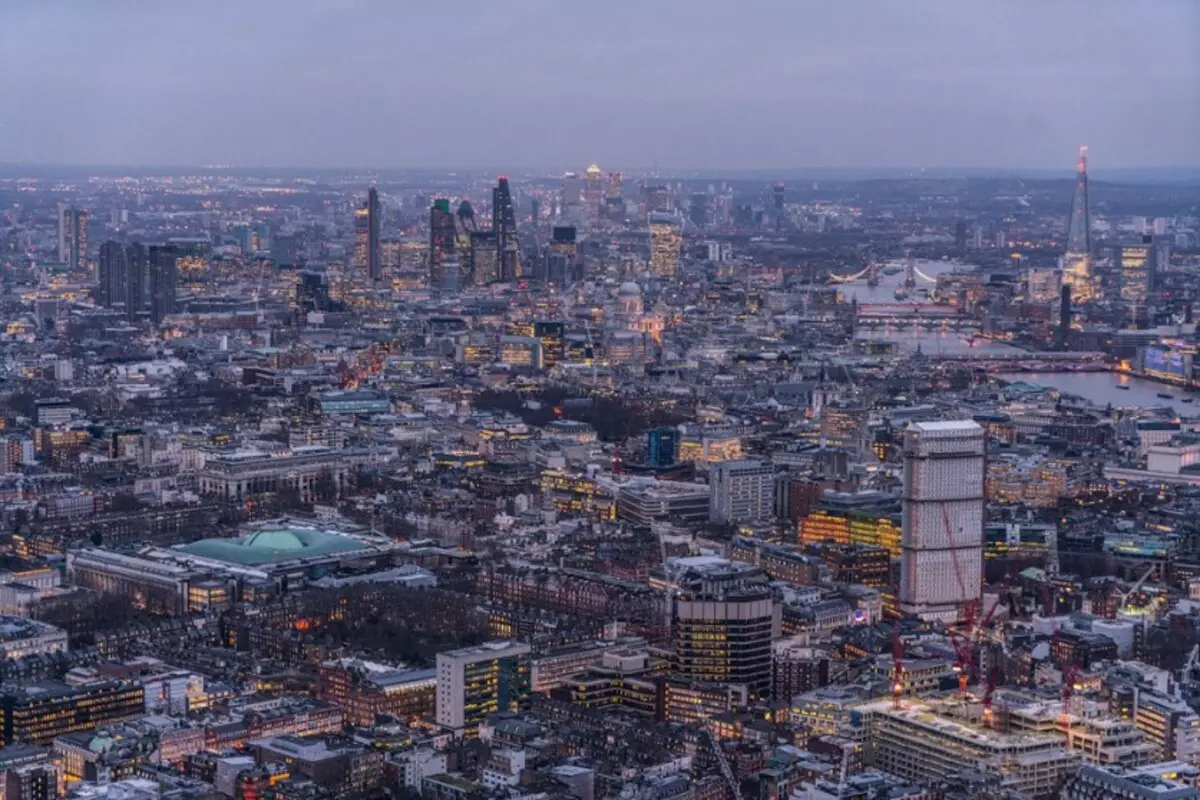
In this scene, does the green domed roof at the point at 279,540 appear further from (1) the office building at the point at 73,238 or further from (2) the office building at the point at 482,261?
(1) the office building at the point at 73,238

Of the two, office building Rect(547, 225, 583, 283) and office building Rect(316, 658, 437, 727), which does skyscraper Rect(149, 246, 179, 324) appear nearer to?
office building Rect(547, 225, 583, 283)

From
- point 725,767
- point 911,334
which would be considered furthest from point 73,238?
point 725,767

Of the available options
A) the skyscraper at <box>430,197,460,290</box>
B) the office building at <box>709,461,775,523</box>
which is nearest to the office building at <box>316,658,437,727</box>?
the office building at <box>709,461,775,523</box>

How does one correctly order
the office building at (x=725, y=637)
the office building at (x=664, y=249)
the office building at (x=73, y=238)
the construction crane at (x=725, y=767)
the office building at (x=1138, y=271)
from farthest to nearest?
the office building at (x=664, y=249), the office building at (x=73, y=238), the office building at (x=1138, y=271), the office building at (x=725, y=637), the construction crane at (x=725, y=767)

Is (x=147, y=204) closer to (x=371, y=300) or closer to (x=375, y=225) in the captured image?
(x=375, y=225)

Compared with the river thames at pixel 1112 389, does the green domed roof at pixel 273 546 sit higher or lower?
higher

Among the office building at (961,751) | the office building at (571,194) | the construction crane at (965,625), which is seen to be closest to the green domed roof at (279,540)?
the construction crane at (965,625)

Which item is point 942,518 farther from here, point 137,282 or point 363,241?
point 363,241
